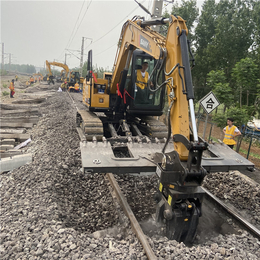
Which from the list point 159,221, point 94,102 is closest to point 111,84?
point 94,102

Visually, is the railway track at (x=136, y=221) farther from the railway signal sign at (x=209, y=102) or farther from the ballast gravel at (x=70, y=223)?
the railway signal sign at (x=209, y=102)

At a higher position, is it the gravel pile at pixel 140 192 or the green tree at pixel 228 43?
the green tree at pixel 228 43

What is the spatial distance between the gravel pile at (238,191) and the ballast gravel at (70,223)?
1.28 m

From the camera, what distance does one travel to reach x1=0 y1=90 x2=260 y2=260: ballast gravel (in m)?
3.38

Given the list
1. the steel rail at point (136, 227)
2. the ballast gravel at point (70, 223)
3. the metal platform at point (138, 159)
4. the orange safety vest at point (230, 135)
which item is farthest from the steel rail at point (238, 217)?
the orange safety vest at point (230, 135)

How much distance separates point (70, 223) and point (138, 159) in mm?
1777

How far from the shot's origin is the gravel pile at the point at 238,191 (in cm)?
531

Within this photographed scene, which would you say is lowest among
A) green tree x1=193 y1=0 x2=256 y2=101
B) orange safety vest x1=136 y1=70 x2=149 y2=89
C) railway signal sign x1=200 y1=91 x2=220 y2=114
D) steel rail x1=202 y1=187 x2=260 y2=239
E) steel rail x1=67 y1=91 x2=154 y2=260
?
steel rail x1=202 y1=187 x2=260 y2=239

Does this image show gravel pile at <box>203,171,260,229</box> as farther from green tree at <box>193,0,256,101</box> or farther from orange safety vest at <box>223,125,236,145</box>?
green tree at <box>193,0,256,101</box>

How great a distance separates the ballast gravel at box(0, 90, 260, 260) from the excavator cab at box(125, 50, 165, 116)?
97.0 inches

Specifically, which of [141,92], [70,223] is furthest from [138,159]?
[141,92]

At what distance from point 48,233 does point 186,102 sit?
3.10 m

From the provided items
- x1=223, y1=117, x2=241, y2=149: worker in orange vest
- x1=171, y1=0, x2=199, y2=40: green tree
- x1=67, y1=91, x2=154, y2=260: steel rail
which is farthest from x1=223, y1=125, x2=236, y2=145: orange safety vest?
x1=171, y1=0, x2=199, y2=40: green tree

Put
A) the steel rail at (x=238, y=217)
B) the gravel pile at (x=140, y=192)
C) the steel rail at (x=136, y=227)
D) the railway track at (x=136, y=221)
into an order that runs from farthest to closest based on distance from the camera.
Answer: the gravel pile at (x=140, y=192), the steel rail at (x=238, y=217), the railway track at (x=136, y=221), the steel rail at (x=136, y=227)
